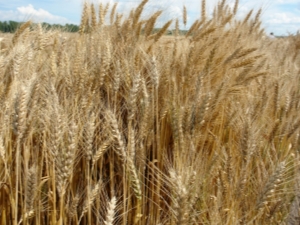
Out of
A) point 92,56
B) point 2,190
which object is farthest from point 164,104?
point 2,190

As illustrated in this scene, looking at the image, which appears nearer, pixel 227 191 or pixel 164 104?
pixel 227 191

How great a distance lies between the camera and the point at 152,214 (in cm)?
146

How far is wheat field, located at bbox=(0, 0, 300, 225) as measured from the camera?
4.04 ft

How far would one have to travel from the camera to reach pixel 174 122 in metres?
1.43

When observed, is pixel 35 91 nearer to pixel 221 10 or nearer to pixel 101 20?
pixel 101 20

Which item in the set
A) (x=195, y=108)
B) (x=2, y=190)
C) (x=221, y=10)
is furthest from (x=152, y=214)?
(x=221, y=10)

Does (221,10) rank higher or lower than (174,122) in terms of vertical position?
higher

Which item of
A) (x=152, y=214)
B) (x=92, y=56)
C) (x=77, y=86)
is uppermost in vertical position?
(x=92, y=56)

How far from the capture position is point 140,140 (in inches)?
58.6

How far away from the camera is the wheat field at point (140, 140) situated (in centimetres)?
123

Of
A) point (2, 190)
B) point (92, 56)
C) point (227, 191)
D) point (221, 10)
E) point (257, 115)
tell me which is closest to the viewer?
point (227, 191)

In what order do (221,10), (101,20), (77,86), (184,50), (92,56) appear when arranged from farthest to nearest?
(221,10) < (101,20) < (184,50) < (92,56) < (77,86)

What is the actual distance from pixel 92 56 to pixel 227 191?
1.03 m

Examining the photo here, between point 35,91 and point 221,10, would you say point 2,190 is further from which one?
point 221,10
